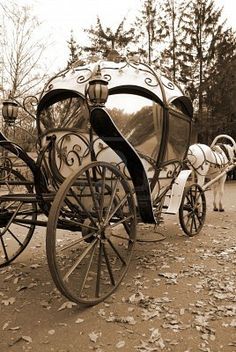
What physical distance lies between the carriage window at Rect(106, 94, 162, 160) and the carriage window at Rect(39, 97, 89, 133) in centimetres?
32

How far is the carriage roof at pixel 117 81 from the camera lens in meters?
4.00

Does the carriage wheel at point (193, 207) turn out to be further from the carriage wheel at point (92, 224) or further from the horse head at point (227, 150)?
the horse head at point (227, 150)

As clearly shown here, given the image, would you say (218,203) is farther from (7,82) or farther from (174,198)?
(7,82)

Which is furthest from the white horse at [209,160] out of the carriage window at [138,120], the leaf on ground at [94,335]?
the leaf on ground at [94,335]

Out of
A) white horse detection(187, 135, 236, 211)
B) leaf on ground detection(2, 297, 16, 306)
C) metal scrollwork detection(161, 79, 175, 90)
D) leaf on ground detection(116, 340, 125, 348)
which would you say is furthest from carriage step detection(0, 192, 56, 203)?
white horse detection(187, 135, 236, 211)

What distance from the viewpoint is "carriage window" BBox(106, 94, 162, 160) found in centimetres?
410

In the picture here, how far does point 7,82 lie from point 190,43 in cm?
1206

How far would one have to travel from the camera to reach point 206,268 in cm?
450

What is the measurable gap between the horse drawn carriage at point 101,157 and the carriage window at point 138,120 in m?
0.01

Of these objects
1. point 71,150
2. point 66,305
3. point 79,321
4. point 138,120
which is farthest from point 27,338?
point 138,120

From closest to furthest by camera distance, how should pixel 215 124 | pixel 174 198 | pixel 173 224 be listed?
pixel 174 198 < pixel 173 224 < pixel 215 124

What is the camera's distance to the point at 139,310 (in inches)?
132

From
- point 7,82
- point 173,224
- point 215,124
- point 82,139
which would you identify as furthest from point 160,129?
point 215,124

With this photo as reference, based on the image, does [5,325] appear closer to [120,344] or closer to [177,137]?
[120,344]
